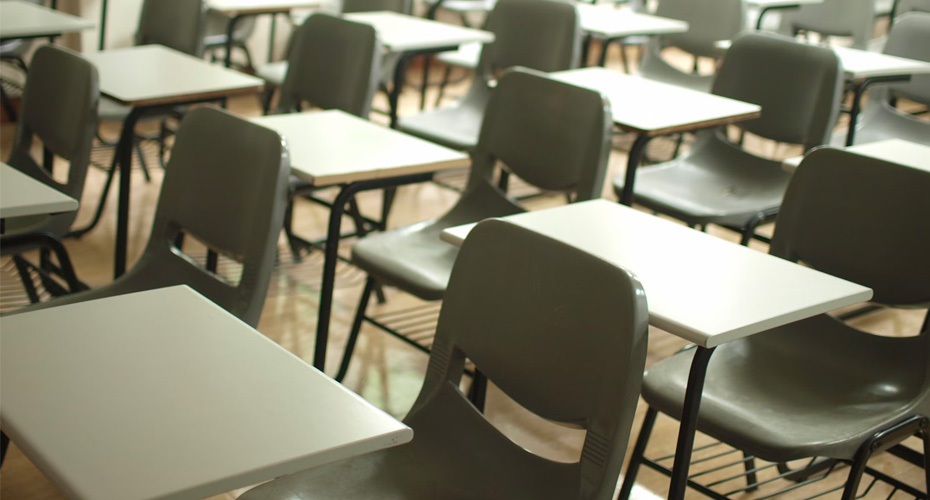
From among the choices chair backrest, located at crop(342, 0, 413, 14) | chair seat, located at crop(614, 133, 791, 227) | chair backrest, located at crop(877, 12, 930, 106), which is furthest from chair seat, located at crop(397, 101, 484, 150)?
chair backrest, located at crop(877, 12, 930, 106)

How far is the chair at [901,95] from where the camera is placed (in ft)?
13.1

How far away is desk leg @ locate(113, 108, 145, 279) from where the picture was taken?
3.04 m

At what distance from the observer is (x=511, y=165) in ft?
9.36

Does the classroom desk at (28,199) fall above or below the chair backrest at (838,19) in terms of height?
below

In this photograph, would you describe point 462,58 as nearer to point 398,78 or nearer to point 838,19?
point 398,78

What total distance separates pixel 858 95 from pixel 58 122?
2.76 metres

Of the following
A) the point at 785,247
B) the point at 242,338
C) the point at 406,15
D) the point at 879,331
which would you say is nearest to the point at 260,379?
the point at 242,338

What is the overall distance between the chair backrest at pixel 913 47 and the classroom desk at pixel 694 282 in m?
A: 2.43

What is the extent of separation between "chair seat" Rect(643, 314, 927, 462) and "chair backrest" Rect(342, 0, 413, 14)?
3020mm

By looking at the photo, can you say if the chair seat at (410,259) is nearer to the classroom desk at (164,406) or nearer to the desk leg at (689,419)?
the desk leg at (689,419)

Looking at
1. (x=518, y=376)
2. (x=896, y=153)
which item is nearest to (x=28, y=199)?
(x=518, y=376)

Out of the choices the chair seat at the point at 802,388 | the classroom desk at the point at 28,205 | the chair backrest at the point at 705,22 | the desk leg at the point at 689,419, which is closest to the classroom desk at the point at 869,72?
the chair backrest at the point at 705,22

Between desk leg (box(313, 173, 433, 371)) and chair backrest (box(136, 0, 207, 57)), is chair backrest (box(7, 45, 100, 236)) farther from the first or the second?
chair backrest (box(136, 0, 207, 57))

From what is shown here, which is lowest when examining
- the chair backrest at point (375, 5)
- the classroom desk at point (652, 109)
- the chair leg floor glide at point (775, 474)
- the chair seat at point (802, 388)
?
the chair leg floor glide at point (775, 474)
